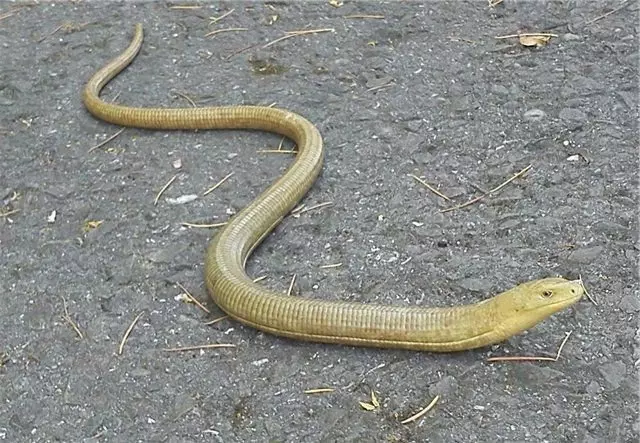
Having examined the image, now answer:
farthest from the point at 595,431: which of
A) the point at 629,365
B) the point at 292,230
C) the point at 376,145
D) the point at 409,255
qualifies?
the point at 376,145

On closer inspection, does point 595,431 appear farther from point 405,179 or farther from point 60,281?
point 60,281

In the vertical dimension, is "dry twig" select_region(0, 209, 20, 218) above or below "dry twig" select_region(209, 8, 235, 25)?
below

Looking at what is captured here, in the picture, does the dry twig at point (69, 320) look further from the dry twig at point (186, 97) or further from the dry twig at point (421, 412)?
the dry twig at point (186, 97)

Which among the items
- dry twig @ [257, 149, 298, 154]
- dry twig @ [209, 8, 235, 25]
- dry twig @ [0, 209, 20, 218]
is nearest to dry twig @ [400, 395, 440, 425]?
dry twig @ [257, 149, 298, 154]

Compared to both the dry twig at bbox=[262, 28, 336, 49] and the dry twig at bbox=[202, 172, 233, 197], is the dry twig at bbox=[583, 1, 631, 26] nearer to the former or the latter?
the dry twig at bbox=[262, 28, 336, 49]

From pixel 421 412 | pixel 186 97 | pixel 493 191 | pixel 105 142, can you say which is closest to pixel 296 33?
pixel 186 97

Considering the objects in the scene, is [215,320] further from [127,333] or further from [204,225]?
[204,225]
